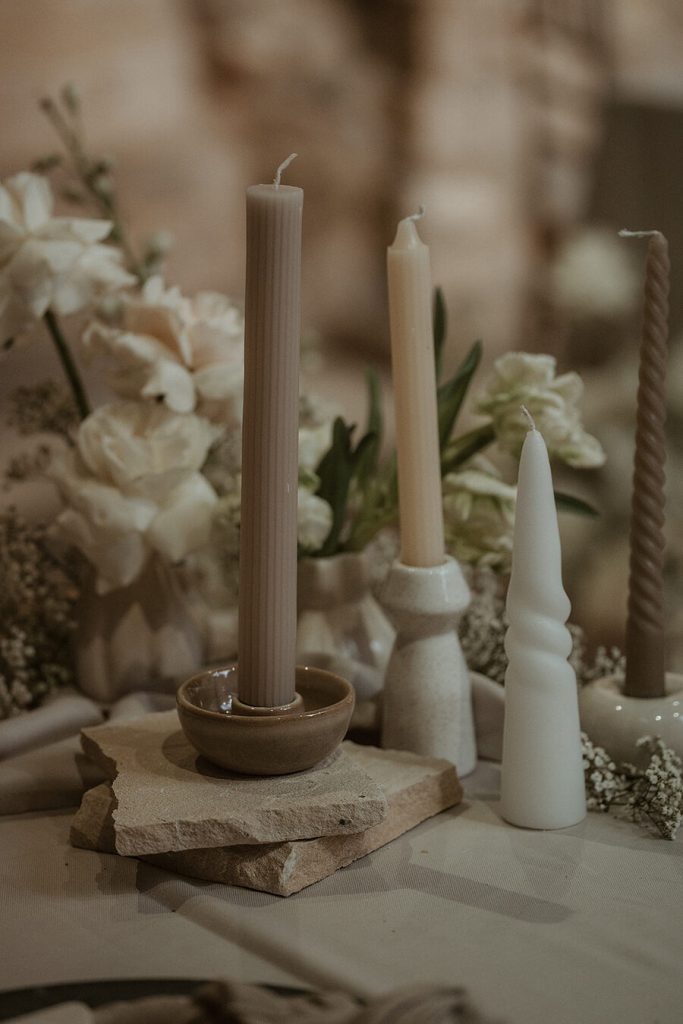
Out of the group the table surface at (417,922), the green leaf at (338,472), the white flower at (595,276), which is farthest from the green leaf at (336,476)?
the white flower at (595,276)

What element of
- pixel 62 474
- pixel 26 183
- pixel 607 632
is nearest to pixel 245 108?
pixel 26 183

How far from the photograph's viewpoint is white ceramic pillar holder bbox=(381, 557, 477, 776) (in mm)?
649

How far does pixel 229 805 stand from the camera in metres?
0.52

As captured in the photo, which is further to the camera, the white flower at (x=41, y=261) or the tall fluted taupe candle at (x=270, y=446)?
the white flower at (x=41, y=261)

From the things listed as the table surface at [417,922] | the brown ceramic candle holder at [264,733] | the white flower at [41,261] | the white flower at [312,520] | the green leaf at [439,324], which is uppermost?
the white flower at [41,261]

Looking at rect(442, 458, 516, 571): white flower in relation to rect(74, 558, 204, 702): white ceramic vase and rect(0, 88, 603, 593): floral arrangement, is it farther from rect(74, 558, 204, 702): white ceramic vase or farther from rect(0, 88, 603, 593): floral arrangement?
rect(74, 558, 204, 702): white ceramic vase

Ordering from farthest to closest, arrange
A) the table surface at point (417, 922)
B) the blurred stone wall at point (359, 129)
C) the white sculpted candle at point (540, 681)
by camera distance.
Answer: the blurred stone wall at point (359, 129) < the white sculpted candle at point (540, 681) < the table surface at point (417, 922)

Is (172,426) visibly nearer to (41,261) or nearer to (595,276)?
(41,261)

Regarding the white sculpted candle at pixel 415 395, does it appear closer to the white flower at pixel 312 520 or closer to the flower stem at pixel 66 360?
the white flower at pixel 312 520

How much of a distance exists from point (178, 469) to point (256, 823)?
271 millimetres

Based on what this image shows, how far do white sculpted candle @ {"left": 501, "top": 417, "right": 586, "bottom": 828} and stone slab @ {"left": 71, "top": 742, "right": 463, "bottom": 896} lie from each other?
5 centimetres

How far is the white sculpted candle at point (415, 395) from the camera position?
632mm

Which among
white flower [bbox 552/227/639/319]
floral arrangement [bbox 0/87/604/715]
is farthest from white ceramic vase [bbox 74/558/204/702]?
white flower [bbox 552/227/639/319]

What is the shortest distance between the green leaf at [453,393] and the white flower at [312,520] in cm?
10
